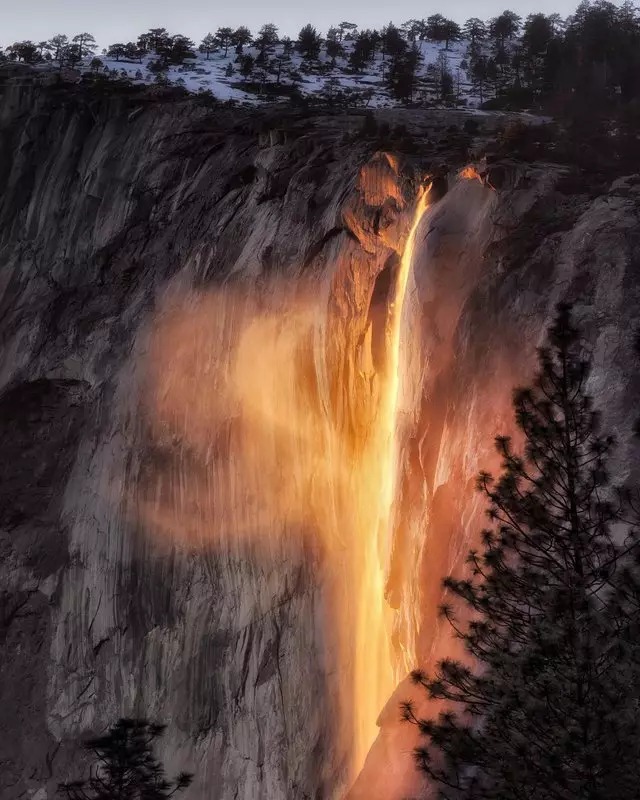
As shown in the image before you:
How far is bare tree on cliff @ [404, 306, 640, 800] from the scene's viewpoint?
21.8 feet

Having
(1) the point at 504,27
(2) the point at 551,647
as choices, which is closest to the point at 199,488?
(2) the point at 551,647

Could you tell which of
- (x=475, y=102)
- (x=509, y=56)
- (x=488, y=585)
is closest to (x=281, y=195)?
(x=488, y=585)

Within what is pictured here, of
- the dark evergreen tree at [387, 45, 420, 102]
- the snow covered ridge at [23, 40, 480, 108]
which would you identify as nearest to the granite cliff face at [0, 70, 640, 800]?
the snow covered ridge at [23, 40, 480, 108]

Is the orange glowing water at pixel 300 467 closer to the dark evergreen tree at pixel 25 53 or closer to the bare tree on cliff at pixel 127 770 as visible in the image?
the bare tree on cliff at pixel 127 770

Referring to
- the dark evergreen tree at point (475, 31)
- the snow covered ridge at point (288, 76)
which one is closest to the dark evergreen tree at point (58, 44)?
the snow covered ridge at point (288, 76)

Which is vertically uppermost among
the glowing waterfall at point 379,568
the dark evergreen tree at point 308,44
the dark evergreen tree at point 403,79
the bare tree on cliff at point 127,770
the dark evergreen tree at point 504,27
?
the dark evergreen tree at point 504,27

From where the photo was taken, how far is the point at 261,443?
68.6 feet

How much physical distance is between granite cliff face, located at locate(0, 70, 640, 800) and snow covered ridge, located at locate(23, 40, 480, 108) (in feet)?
67.8

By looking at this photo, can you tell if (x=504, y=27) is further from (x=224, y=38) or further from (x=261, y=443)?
(x=261, y=443)

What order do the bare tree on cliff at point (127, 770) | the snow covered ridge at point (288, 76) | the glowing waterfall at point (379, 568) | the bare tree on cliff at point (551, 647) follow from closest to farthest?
the bare tree on cliff at point (551, 647)
the bare tree on cliff at point (127, 770)
the glowing waterfall at point (379, 568)
the snow covered ridge at point (288, 76)

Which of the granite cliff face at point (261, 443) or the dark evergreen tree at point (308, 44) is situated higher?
the dark evergreen tree at point (308, 44)

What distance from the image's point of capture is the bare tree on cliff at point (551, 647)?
21.8 ft

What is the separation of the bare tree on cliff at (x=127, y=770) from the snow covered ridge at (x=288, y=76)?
3277 cm

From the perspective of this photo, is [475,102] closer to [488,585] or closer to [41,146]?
[41,146]
